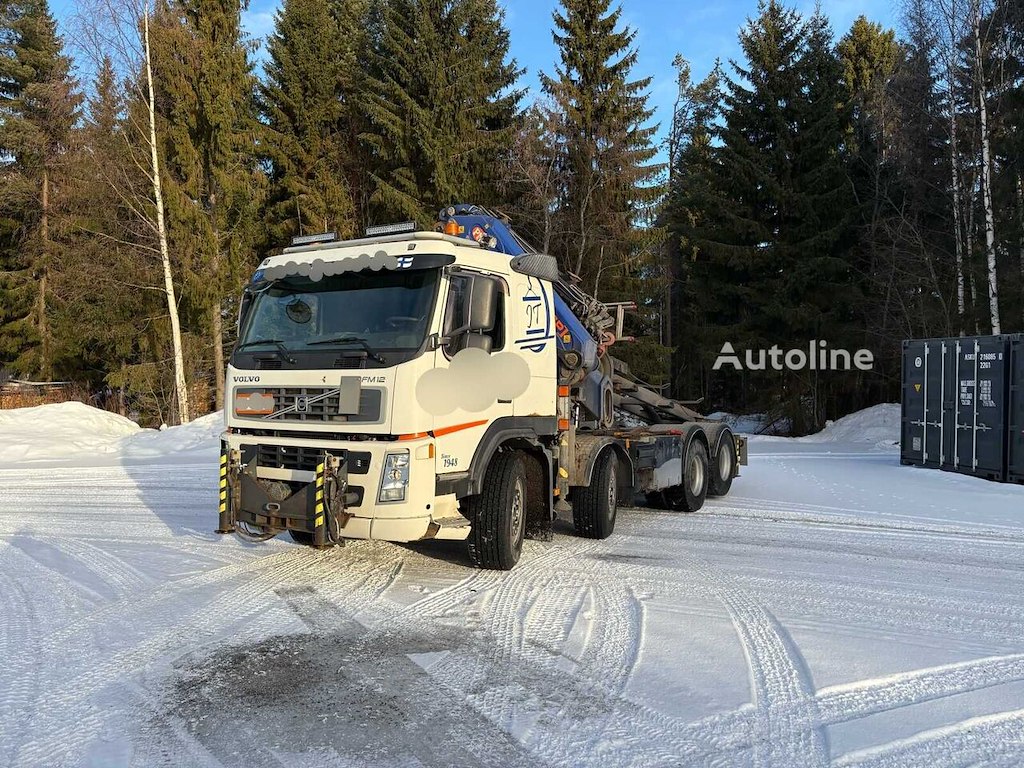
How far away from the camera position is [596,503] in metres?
7.88

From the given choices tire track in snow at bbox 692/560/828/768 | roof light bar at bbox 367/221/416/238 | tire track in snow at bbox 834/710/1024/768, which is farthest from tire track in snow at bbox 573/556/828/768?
roof light bar at bbox 367/221/416/238

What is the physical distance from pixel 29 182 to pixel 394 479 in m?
31.6

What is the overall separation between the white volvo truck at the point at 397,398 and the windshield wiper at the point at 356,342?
0.04 feet

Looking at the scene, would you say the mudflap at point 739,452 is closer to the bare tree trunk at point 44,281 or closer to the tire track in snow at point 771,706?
the tire track in snow at point 771,706

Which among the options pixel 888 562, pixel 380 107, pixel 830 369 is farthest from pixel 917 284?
pixel 888 562

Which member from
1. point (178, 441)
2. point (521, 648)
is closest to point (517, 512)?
point (521, 648)

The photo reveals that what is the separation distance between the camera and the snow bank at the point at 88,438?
A: 15.6 meters

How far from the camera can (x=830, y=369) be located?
27.8 meters

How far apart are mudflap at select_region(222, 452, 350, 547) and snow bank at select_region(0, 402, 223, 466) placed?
10.3m

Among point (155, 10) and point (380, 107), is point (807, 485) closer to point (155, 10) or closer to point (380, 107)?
point (380, 107)

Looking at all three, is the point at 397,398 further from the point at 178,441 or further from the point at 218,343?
the point at 218,343

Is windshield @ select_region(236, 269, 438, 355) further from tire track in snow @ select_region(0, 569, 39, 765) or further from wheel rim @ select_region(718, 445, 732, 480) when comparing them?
wheel rim @ select_region(718, 445, 732, 480)

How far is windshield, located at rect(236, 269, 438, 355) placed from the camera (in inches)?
224

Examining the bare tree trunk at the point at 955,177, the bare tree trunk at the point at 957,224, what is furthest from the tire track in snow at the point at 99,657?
the bare tree trunk at the point at 957,224
